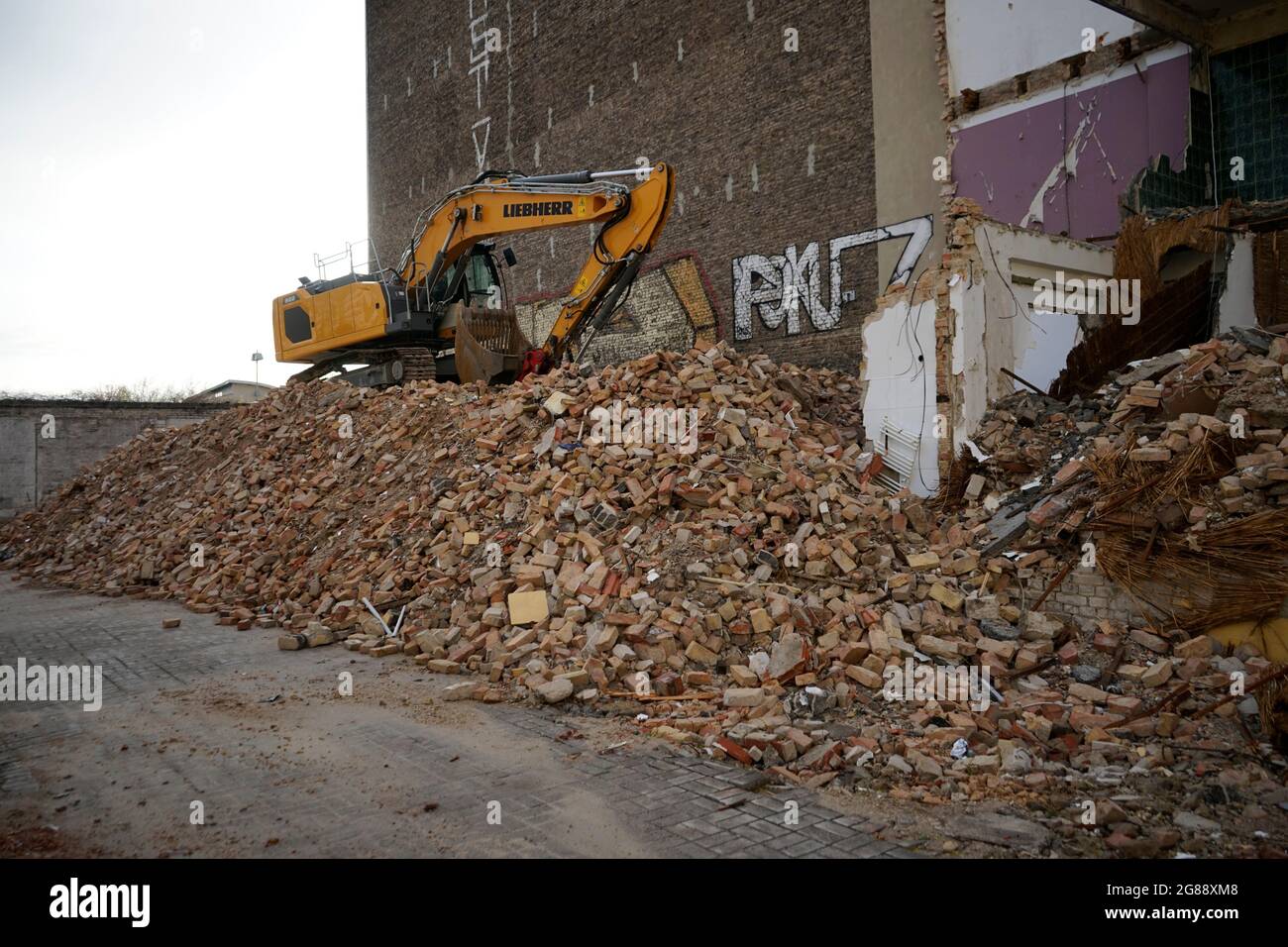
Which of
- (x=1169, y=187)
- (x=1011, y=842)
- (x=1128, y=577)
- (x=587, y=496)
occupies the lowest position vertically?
(x=1011, y=842)

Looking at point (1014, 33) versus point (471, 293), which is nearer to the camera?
point (1014, 33)

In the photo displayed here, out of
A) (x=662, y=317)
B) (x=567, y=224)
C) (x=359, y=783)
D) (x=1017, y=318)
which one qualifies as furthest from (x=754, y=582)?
(x=662, y=317)

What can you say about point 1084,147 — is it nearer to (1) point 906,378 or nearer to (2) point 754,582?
(1) point 906,378

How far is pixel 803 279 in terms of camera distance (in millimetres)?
16984

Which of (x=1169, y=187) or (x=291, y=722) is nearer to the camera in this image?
(x=291, y=722)

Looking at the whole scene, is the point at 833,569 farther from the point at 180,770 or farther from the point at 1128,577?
the point at 180,770

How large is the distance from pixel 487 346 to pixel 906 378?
7457mm

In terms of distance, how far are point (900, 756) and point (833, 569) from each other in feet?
8.54

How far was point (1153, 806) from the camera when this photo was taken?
430 cm

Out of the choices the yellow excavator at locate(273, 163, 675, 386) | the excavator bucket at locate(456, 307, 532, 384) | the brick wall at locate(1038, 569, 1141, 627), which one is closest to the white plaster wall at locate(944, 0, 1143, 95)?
the yellow excavator at locate(273, 163, 675, 386)

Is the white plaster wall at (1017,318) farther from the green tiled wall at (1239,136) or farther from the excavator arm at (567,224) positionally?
the excavator arm at (567,224)

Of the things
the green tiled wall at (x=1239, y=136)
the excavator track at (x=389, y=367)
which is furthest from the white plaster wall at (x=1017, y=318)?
the excavator track at (x=389, y=367)

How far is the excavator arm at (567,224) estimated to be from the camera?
12.2 meters
